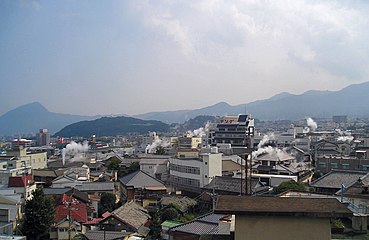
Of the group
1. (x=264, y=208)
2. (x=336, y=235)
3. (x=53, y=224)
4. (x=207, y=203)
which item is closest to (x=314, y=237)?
(x=264, y=208)

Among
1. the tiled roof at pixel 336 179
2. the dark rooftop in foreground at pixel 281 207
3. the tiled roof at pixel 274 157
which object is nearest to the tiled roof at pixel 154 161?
the tiled roof at pixel 274 157

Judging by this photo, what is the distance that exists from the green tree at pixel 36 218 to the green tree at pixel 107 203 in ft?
20.1

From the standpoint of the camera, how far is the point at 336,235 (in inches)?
251

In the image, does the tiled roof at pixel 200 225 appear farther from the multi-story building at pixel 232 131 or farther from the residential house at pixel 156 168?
the multi-story building at pixel 232 131

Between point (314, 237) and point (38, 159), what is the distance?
121 ft

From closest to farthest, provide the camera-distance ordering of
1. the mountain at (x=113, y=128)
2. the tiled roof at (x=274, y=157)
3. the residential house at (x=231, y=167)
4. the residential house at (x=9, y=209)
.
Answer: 1. the residential house at (x=9, y=209)
2. the residential house at (x=231, y=167)
3. the tiled roof at (x=274, y=157)
4. the mountain at (x=113, y=128)

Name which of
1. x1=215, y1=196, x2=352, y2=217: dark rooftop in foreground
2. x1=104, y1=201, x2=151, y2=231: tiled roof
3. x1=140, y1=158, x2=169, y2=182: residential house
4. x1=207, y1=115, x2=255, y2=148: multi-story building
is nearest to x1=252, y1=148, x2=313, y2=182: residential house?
x1=140, y1=158, x2=169, y2=182: residential house

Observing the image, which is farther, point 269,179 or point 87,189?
point 269,179

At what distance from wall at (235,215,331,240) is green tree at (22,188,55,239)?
1454cm

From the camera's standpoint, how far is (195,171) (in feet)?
93.6

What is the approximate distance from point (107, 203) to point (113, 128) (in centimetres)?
14065

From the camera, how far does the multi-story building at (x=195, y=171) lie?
90.6 ft

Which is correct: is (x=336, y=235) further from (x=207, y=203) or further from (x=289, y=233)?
(x=207, y=203)

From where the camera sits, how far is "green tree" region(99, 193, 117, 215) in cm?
2350
